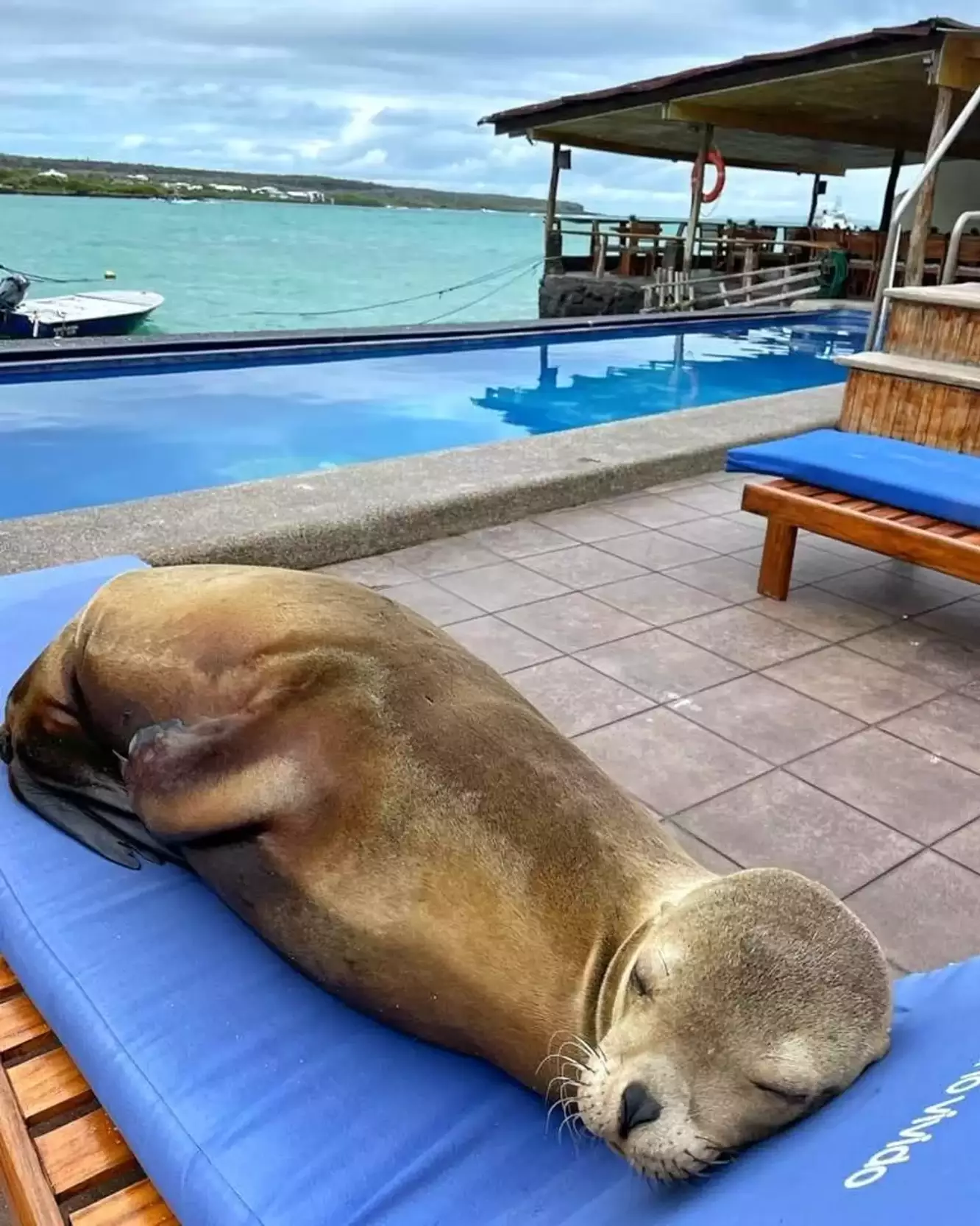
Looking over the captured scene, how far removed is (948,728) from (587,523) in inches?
81.0

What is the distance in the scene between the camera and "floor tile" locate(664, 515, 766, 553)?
455cm

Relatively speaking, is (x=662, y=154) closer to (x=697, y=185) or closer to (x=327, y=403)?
(x=697, y=185)

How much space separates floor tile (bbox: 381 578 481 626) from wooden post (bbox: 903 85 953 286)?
8641 millimetres

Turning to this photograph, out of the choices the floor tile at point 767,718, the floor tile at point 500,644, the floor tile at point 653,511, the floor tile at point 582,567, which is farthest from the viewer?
the floor tile at point 653,511

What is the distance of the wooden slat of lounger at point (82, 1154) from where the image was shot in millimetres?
1454

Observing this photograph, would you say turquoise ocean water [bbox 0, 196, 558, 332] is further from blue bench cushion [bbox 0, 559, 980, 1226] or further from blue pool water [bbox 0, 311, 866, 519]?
blue bench cushion [bbox 0, 559, 980, 1226]

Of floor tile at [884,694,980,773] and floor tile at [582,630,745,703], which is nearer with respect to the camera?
floor tile at [884,694,980,773]

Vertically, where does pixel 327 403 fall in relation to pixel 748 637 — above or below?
below

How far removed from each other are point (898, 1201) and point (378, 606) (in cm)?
130

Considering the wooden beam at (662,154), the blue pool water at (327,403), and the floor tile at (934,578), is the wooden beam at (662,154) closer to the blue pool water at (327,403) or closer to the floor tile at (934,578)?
the blue pool water at (327,403)

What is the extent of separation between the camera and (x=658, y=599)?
389cm

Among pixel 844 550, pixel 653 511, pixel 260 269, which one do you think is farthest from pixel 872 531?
pixel 260 269

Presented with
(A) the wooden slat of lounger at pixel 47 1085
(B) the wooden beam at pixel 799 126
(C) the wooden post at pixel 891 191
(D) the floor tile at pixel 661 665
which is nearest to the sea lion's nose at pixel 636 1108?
(A) the wooden slat of lounger at pixel 47 1085

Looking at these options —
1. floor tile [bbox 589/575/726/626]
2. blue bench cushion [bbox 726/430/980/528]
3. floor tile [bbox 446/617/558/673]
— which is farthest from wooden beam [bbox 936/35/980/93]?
floor tile [bbox 446/617/558/673]
